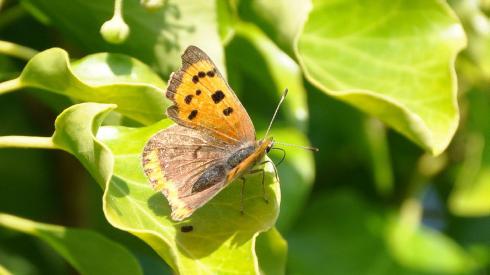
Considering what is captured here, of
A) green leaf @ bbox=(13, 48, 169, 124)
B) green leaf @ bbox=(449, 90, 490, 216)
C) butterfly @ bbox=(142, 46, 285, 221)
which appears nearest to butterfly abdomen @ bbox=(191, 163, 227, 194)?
butterfly @ bbox=(142, 46, 285, 221)

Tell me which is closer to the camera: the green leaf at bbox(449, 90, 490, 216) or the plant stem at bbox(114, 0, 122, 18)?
the plant stem at bbox(114, 0, 122, 18)

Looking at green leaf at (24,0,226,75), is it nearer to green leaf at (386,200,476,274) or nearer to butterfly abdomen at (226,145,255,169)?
butterfly abdomen at (226,145,255,169)

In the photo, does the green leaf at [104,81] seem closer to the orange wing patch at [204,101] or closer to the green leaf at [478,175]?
the orange wing patch at [204,101]

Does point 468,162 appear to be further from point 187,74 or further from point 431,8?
point 187,74

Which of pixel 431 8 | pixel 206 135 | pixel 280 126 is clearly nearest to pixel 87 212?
pixel 280 126

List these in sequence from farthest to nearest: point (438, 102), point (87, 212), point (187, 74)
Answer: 1. point (87, 212)
2. point (438, 102)
3. point (187, 74)

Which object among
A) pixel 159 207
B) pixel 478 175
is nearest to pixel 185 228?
pixel 159 207
